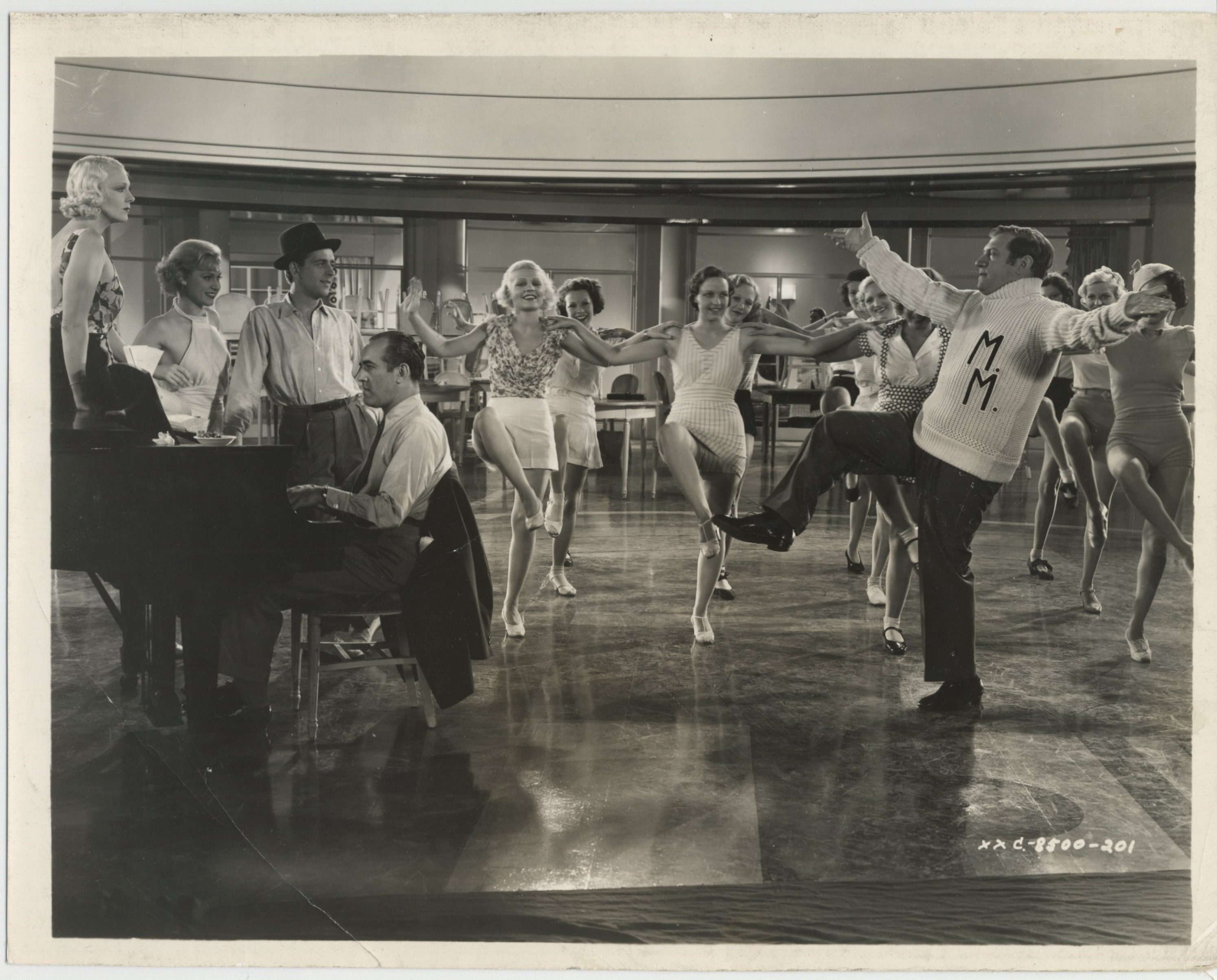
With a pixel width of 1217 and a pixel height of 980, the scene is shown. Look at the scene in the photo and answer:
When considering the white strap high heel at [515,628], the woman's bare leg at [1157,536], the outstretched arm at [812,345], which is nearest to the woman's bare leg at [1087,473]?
the woman's bare leg at [1157,536]

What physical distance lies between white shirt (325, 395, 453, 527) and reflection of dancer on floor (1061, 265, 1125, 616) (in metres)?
2.52

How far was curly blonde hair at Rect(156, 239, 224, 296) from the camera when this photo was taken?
13.5 ft

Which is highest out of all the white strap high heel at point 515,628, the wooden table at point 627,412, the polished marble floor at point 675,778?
the wooden table at point 627,412

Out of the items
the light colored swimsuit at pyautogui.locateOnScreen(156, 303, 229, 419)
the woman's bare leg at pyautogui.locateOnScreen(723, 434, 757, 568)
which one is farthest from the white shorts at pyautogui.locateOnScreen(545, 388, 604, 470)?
the light colored swimsuit at pyautogui.locateOnScreen(156, 303, 229, 419)

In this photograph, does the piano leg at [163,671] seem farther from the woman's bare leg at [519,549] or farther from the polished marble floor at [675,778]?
the woman's bare leg at [519,549]

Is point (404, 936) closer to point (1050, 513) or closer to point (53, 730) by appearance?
point (53, 730)

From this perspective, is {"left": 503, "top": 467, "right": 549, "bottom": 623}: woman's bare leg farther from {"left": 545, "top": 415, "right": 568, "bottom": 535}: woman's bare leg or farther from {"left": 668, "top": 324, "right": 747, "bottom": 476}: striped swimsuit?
{"left": 668, "top": 324, "right": 747, "bottom": 476}: striped swimsuit

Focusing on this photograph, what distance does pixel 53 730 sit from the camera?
4.10 metres

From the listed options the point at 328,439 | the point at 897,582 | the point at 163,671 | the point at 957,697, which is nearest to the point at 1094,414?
the point at 897,582

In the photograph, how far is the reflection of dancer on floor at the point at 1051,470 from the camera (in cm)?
423

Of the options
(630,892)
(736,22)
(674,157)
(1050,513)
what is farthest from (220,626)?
(1050,513)

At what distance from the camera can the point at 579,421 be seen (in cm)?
459

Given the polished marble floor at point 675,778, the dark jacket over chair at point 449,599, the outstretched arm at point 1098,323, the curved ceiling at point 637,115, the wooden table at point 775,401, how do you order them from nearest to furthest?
the polished marble floor at point 675,778 → the outstretched arm at point 1098,323 → the curved ceiling at point 637,115 → the dark jacket over chair at point 449,599 → the wooden table at point 775,401

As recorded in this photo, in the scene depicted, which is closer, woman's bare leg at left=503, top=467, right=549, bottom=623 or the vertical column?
the vertical column
